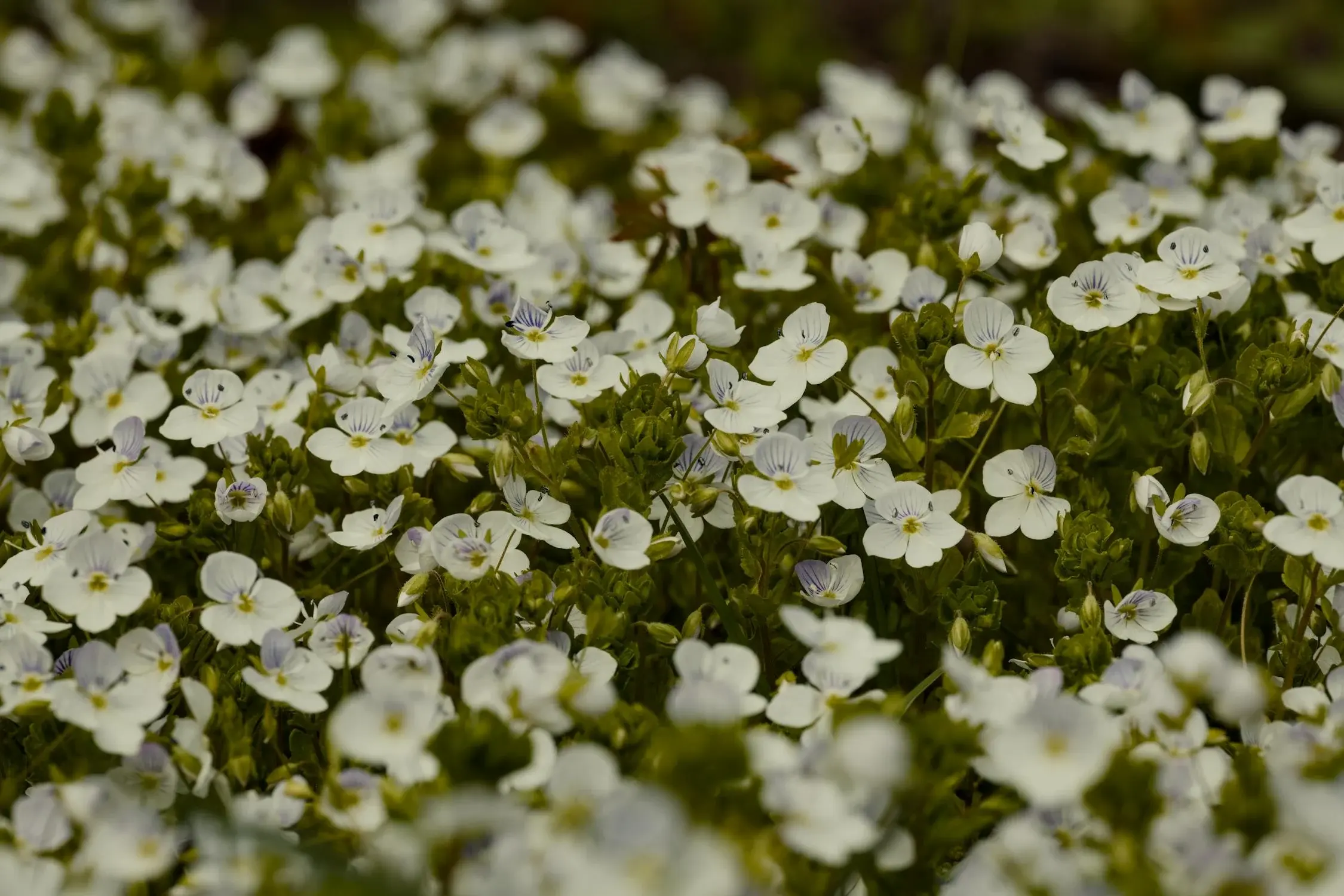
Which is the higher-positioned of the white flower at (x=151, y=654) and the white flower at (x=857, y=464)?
the white flower at (x=857, y=464)

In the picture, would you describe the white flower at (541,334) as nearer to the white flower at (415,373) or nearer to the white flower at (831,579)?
the white flower at (415,373)

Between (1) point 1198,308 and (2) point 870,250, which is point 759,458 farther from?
(2) point 870,250

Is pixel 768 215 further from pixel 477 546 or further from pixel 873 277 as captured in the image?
pixel 477 546

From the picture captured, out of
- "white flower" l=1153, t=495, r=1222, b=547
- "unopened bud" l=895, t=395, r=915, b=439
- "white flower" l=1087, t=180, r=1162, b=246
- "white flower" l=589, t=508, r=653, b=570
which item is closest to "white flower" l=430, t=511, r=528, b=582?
"white flower" l=589, t=508, r=653, b=570

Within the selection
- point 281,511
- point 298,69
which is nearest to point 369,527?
point 281,511

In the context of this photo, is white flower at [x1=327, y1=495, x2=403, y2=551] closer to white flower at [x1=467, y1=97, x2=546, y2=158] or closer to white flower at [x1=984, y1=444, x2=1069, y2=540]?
white flower at [x1=984, y1=444, x2=1069, y2=540]

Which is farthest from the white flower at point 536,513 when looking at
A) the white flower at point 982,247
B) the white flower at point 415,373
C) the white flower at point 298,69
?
the white flower at point 298,69
